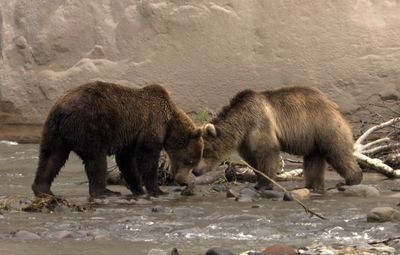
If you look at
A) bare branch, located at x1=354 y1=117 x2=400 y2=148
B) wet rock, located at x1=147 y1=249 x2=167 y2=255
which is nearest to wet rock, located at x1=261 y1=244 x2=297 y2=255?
wet rock, located at x1=147 y1=249 x2=167 y2=255

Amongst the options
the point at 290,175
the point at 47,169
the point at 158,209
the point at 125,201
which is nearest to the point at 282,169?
the point at 290,175

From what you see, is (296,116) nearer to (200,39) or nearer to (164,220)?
(164,220)

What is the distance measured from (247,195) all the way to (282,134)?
4.59 ft

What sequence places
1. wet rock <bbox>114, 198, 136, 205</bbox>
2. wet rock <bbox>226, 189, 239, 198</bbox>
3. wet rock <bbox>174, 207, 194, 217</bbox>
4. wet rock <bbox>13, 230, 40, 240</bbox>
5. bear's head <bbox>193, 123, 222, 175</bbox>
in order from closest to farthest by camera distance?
wet rock <bbox>13, 230, 40, 240</bbox> < wet rock <bbox>174, 207, 194, 217</bbox> < wet rock <bbox>114, 198, 136, 205</bbox> < wet rock <bbox>226, 189, 239, 198</bbox> < bear's head <bbox>193, 123, 222, 175</bbox>

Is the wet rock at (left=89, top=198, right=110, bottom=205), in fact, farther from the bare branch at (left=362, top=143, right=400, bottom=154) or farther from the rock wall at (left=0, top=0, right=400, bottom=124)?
the rock wall at (left=0, top=0, right=400, bottom=124)

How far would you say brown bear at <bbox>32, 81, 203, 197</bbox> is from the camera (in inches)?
417

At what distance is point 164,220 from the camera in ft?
→ 30.0

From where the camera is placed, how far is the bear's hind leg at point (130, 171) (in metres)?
11.5

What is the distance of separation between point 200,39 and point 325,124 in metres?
6.39

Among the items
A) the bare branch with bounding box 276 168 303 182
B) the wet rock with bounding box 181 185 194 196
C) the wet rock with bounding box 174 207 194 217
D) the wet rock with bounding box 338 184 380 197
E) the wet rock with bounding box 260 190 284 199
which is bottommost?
the bare branch with bounding box 276 168 303 182

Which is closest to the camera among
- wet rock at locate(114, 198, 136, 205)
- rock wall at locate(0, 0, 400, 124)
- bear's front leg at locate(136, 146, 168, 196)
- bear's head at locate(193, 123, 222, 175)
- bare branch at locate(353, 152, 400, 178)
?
wet rock at locate(114, 198, 136, 205)

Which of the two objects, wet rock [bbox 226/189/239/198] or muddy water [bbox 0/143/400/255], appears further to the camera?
wet rock [bbox 226/189/239/198]

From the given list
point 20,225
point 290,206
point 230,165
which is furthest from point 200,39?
point 20,225

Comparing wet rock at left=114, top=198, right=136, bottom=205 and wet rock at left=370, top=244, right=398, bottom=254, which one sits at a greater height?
wet rock at left=370, top=244, right=398, bottom=254
